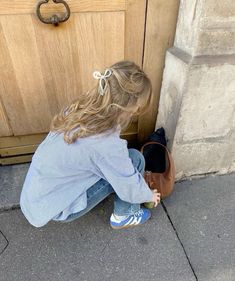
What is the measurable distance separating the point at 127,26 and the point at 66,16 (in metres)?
0.36

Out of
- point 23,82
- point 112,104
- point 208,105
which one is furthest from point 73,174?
point 208,105

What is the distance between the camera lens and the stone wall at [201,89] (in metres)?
1.39

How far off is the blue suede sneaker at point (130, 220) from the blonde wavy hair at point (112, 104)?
2.25 feet

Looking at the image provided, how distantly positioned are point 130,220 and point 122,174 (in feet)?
1.60

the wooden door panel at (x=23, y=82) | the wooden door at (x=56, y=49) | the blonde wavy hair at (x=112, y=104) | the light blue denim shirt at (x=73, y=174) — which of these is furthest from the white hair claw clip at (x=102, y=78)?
the wooden door panel at (x=23, y=82)

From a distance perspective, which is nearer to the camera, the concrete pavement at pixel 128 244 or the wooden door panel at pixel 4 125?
the concrete pavement at pixel 128 244

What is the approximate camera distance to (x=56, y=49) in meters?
1.58

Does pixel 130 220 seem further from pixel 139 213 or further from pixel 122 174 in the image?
pixel 122 174

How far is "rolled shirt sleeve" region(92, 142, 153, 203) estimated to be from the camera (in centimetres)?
133

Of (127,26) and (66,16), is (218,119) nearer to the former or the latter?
(127,26)

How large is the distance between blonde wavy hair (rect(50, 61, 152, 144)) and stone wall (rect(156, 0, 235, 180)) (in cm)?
36

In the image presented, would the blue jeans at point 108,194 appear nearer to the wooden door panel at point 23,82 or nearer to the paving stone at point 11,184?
the paving stone at point 11,184

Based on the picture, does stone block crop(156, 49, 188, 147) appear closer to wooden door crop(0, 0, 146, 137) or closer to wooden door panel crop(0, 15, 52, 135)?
wooden door crop(0, 0, 146, 137)

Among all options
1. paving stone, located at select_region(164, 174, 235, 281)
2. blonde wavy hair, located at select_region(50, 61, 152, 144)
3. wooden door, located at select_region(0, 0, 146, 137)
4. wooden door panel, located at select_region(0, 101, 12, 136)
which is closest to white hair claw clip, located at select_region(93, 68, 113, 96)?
blonde wavy hair, located at select_region(50, 61, 152, 144)
